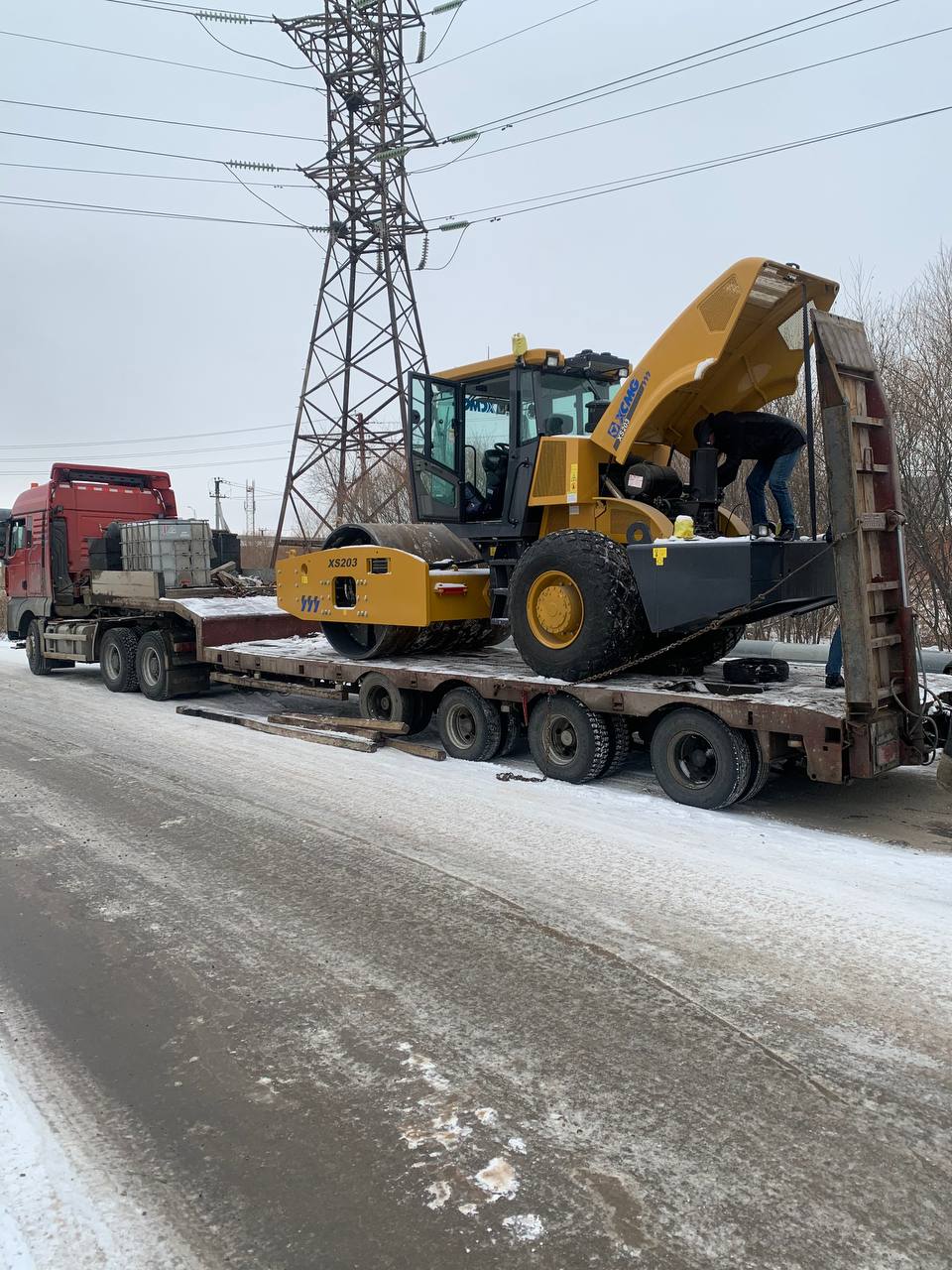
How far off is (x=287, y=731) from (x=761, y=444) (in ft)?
17.2

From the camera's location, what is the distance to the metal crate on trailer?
42.4 ft

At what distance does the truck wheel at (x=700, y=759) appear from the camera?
6293 mm

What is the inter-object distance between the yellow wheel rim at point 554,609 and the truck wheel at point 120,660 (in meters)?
7.15

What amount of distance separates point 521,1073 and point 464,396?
699 centimetres

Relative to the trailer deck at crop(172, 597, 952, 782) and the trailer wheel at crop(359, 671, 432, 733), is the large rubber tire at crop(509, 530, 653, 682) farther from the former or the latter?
the trailer wheel at crop(359, 671, 432, 733)

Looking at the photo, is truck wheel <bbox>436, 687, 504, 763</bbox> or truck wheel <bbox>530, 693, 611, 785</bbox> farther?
truck wheel <bbox>436, 687, 504, 763</bbox>

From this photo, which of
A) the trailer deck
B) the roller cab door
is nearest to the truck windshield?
the roller cab door

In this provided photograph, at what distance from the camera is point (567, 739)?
7438 mm

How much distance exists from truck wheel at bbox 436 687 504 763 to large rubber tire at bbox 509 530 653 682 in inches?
25.3

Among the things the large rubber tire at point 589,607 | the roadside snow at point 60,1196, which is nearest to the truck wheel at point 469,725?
the large rubber tire at point 589,607

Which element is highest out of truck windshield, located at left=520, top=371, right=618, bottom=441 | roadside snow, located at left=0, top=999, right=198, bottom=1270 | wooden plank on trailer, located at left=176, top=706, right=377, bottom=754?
truck windshield, located at left=520, top=371, right=618, bottom=441

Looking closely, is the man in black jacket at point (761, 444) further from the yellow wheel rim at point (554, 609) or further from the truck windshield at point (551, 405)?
the yellow wheel rim at point (554, 609)

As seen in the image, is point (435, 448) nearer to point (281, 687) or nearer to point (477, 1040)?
point (281, 687)

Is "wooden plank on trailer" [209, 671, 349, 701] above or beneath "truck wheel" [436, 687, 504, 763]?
above
